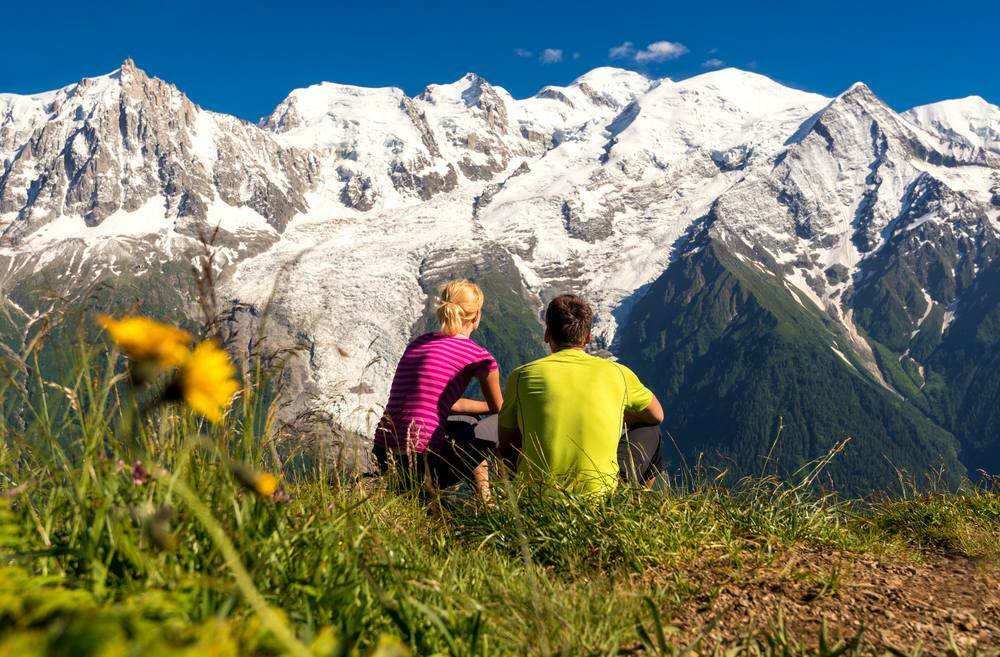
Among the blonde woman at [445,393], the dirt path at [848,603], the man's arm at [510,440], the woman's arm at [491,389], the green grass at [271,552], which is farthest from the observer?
the woman's arm at [491,389]

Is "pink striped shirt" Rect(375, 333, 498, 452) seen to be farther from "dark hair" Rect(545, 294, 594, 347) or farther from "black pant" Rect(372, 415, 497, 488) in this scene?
"dark hair" Rect(545, 294, 594, 347)

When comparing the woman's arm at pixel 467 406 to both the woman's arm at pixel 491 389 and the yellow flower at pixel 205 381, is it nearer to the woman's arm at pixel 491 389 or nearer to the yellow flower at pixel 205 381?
the woman's arm at pixel 491 389

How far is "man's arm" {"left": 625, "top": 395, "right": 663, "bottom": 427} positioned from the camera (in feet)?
26.2

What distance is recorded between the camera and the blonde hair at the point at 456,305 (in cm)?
921

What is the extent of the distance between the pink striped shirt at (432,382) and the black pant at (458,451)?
0.59 feet

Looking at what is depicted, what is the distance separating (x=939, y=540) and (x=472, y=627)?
19.2 ft

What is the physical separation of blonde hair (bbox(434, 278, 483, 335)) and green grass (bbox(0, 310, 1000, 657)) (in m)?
3.62

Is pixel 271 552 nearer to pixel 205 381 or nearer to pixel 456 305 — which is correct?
→ pixel 205 381

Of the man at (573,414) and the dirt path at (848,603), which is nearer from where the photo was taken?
the dirt path at (848,603)

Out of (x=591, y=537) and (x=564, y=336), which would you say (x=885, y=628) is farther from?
(x=564, y=336)

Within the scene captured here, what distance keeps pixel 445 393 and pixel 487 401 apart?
0.53 m

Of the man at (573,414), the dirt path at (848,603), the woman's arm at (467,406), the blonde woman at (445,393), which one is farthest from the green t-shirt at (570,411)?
the dirt path at (848,603)

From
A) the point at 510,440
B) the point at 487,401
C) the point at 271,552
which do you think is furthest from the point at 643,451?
the point at 271,552

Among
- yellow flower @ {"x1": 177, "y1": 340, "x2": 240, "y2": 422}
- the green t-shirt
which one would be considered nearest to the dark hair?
the green t-shirt
